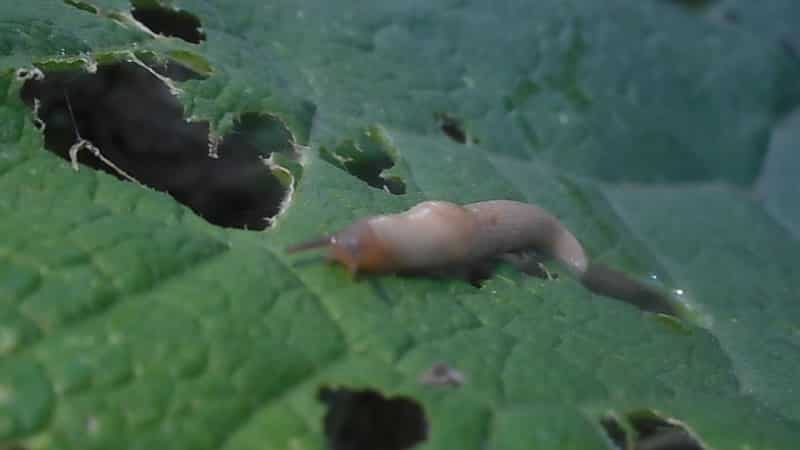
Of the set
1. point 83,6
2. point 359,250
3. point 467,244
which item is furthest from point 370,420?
point 83,6

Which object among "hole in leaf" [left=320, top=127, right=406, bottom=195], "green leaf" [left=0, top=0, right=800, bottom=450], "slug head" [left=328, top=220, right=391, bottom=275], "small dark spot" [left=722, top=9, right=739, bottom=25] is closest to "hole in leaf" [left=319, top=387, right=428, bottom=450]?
"green leaf" [left=0, top=0, right=800, bottom=450]

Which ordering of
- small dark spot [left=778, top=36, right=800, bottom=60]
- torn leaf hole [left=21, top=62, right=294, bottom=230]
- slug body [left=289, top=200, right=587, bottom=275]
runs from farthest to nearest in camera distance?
1. small dark spot [left=778, top=36, right=800, bottom=60]
2. torn leaf hole [left=21, top=62, right=294, bottom=230]
3. slug body [left=289, top=200, right=587, bottom=275]

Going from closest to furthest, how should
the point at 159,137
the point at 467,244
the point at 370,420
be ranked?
the point at 467,244
the point at 370,420
the point at 159,137

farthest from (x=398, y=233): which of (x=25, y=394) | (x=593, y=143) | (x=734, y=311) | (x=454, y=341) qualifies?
(x=593, y=143)

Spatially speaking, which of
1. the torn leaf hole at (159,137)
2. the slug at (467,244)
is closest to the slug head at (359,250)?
the slug at (467,244)

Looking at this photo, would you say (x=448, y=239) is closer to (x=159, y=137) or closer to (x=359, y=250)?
(x=359, y=250)

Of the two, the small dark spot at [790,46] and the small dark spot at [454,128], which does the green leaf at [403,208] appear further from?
the small dark spot at [790,46]

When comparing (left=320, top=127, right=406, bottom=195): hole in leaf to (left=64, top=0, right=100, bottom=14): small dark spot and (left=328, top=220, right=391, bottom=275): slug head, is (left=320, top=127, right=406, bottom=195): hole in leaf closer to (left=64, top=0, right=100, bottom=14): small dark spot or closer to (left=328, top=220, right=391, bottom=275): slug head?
(left=328, top=220, right=391, bottom=275): slug head

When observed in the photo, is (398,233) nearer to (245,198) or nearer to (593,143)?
(245,198)
